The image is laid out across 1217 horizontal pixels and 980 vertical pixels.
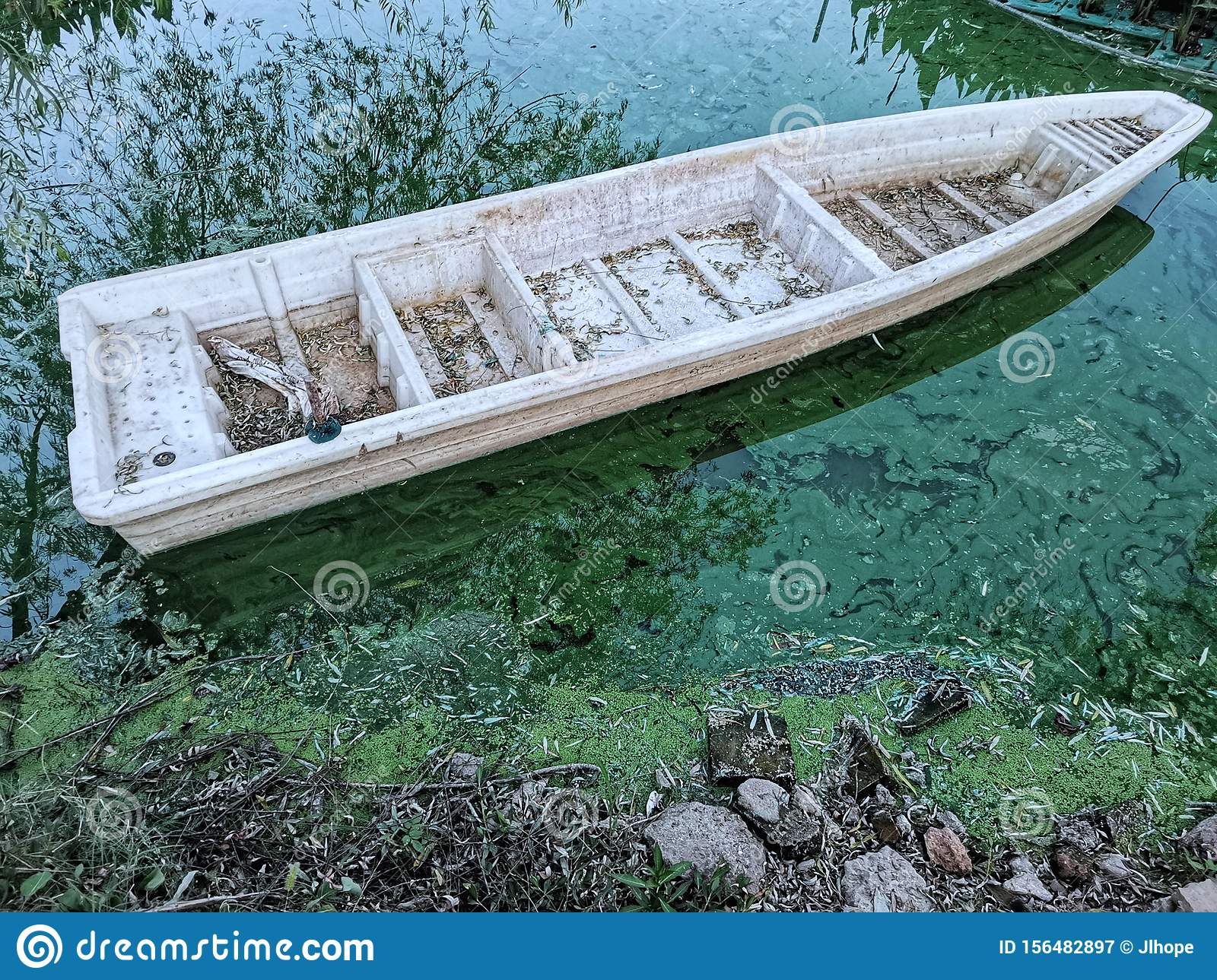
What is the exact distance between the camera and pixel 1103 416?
5.21 m

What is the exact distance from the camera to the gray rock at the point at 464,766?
11.2 ft

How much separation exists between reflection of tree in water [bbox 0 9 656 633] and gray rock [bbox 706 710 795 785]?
3956mm

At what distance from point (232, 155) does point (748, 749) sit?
6098 mm

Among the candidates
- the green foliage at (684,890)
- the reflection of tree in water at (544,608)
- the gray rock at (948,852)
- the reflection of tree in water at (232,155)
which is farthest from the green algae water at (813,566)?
the reflection of tree in water at (232,155)

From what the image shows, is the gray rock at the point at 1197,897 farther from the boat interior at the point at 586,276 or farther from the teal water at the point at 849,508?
the boat interior at the point at 586,276

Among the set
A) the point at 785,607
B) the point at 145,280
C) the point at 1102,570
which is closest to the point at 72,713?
the point at 145,280

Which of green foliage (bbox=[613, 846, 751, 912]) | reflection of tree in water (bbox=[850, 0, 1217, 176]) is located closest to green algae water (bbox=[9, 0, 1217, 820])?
green foliage (bbox=[613, 846, 751, 912])

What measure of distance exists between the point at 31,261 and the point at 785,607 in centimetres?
561

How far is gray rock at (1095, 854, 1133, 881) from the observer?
10.5 feet

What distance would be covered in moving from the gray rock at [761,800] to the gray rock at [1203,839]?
1.70 meters

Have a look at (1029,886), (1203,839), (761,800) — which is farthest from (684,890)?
(1203,839)

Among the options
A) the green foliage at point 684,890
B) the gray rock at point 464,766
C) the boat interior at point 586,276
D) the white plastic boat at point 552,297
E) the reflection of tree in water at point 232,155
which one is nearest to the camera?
the green foliage at point 684,890

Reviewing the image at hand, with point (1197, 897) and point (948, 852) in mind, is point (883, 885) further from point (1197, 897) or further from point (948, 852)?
point (1197, 897)

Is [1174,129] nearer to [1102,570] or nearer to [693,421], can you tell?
[1102,570]
